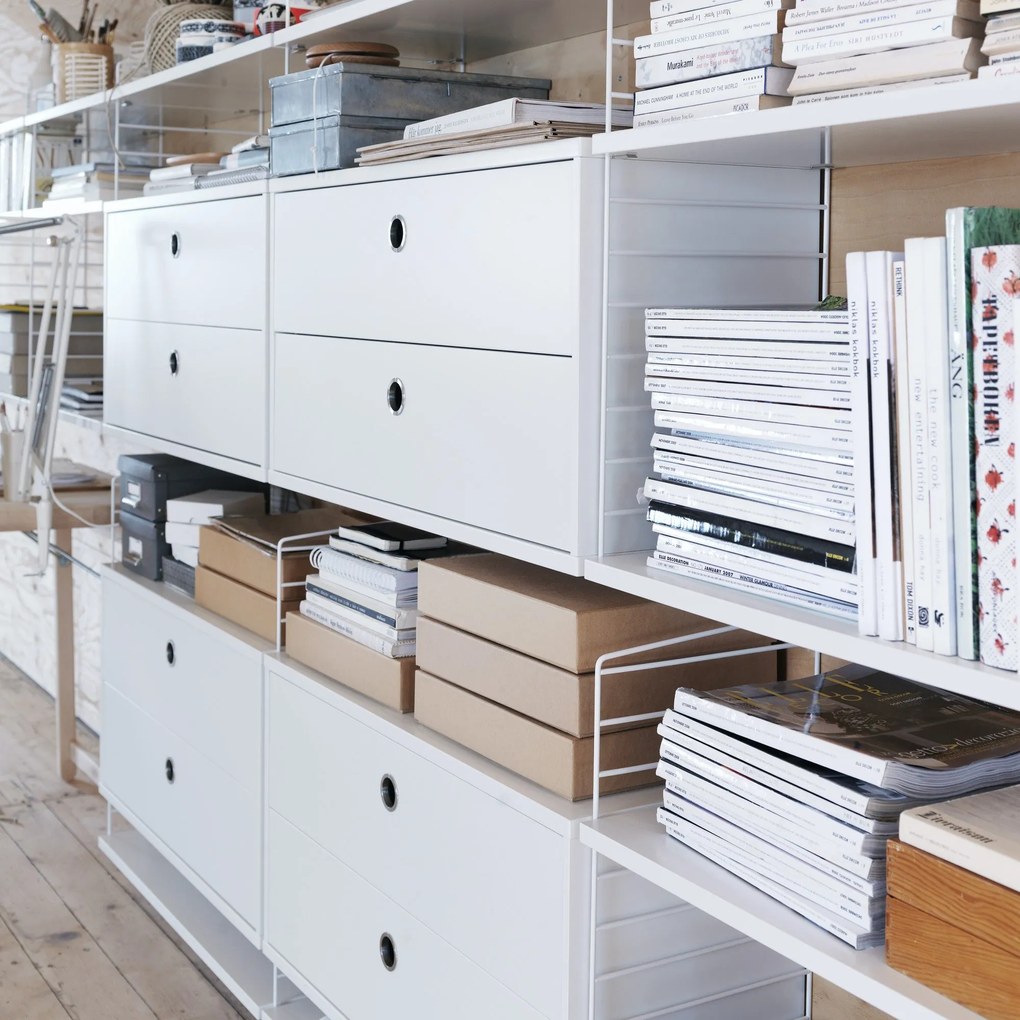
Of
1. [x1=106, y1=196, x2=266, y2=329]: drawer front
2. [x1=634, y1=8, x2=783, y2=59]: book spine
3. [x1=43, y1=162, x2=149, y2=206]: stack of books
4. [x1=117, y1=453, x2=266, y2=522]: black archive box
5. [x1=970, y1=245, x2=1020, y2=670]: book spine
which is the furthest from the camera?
[x1=43, y1=162, x2=149, y2=206]: stack of books

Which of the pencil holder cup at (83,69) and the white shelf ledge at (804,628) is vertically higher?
the pencil holder cup at (83,69)

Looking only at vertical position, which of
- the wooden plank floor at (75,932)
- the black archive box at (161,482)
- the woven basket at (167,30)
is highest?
the woven basket at (167,30)

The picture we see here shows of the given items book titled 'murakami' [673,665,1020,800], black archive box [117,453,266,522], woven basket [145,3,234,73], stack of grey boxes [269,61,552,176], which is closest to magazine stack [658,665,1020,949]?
book titled 'murakami' [673,665,1020,800]

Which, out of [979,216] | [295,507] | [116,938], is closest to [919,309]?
[979,216]

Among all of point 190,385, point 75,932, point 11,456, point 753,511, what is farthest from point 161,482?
point 753,511

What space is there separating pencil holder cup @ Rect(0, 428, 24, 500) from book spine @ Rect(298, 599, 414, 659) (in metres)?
1.15

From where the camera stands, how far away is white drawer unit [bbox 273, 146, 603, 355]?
136 cm

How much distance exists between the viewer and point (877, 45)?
1.05 m

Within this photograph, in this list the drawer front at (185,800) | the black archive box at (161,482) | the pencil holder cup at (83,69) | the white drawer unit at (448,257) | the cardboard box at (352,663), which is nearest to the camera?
the white drawer unit at (448,257)

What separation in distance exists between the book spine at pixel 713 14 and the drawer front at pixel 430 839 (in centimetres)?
81

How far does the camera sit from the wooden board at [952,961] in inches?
37.8

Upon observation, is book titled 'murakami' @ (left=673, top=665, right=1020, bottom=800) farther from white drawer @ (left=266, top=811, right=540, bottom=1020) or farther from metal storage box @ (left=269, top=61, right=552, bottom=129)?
metal storage box @ (left=269, top=61, right=552, bottom=129)

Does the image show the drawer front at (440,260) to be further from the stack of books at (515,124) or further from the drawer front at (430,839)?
the drawer front at (430,839)

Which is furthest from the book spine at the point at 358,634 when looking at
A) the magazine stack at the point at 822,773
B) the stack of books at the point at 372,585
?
the magazine stack at the point at 822,773
